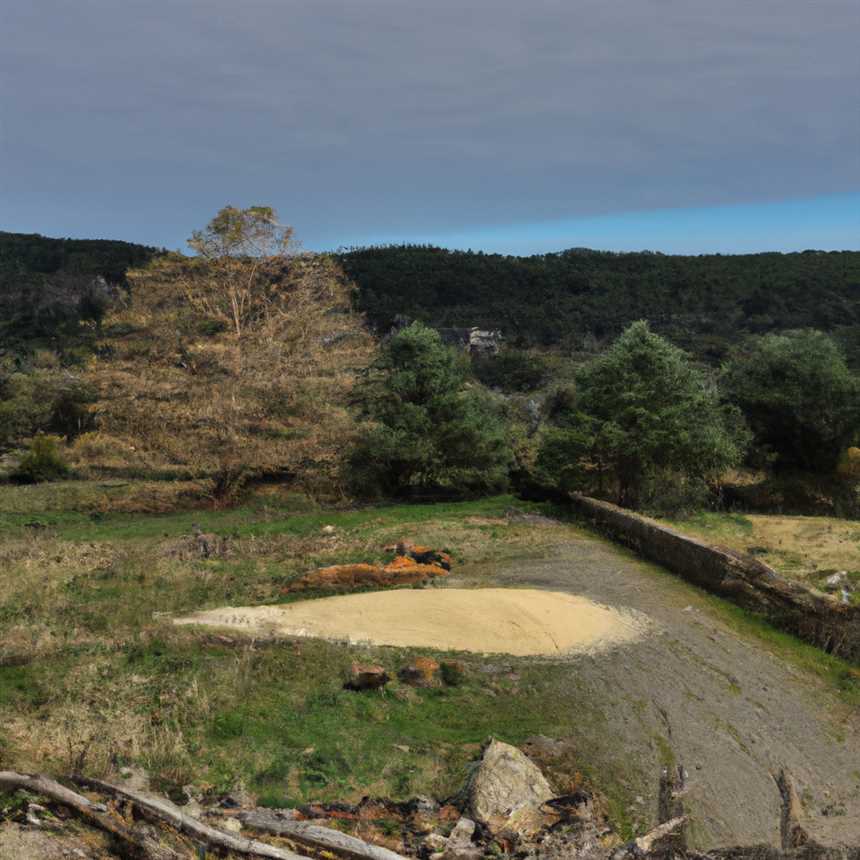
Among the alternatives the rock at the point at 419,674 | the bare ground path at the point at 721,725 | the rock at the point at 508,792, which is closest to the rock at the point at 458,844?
the rock at the point at 508,792

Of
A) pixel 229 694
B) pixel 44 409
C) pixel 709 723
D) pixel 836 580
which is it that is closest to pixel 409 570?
pixel 229 694

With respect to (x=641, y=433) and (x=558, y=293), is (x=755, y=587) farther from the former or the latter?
(x=558, y=293)

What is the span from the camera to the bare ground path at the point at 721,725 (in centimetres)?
658

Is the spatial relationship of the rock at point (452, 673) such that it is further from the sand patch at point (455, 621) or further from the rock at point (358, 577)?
the rock at point (358, 577)

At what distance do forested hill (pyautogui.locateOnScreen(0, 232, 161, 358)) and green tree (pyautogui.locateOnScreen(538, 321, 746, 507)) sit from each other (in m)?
44.9

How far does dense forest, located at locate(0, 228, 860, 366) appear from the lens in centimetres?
6366

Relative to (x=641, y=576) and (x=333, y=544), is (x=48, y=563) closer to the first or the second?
(x=333, y=544)

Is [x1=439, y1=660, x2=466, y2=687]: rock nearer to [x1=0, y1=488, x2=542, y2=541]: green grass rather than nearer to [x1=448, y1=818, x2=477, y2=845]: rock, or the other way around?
[x1=448, y1=818, x2=477, y2=845]: rock

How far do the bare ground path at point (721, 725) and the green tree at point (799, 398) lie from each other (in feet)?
44.5

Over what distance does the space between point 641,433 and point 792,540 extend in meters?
5.04

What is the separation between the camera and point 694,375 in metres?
20.9

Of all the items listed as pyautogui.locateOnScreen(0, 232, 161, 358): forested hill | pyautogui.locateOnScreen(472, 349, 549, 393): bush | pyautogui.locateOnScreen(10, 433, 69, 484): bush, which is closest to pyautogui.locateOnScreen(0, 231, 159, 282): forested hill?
pyautogui.locateOnScreen(0, 232, 161, 358): forested hill

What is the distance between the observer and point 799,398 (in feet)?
76.1

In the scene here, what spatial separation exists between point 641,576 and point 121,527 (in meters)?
12.0
